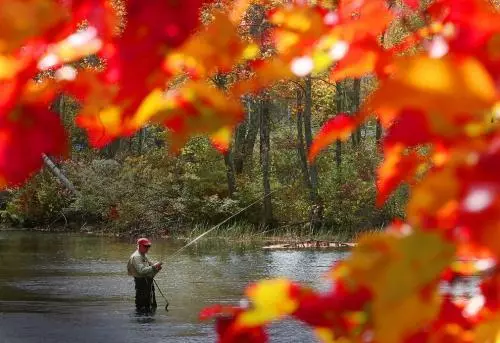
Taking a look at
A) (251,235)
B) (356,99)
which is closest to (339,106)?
(356,99)

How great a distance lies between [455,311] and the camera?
0.96 meters

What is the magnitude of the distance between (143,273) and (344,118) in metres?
10.9

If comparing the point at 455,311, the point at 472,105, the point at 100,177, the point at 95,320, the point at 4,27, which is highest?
the point at 100,177

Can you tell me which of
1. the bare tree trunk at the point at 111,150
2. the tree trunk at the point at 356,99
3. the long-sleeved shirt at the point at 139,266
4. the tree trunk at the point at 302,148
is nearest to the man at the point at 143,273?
the long-sleeved shirt at the point at 139,266

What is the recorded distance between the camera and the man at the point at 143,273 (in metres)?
11.4

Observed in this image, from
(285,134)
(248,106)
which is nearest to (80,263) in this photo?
(248,106)

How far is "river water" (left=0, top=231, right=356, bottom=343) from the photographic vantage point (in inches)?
421

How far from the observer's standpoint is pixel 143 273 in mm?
11594

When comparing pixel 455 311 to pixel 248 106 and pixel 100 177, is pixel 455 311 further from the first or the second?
pixel 248 106

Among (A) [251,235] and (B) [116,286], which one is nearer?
(B) [116,286]

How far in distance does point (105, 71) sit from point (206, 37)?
0.36 feet

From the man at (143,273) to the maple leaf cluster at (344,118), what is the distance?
10.3m

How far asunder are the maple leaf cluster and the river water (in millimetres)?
9219

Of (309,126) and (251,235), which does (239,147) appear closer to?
(309,126)
